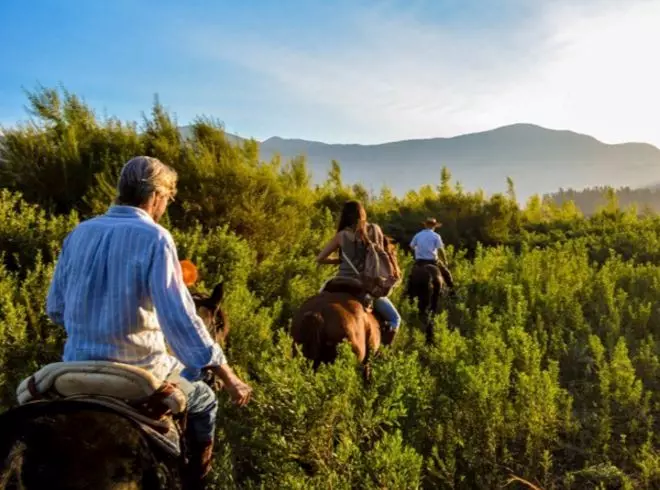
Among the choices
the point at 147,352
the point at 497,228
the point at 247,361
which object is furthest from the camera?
the point at 497,228

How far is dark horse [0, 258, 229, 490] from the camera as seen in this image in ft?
7.02

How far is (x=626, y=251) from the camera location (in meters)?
16.5

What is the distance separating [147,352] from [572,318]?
770 centimetres

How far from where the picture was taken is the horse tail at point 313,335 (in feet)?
18.4

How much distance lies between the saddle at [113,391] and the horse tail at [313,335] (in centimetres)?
315

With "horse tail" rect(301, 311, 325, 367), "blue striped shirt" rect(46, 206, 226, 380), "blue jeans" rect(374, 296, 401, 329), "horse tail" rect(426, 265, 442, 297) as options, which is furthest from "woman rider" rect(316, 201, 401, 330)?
"horse tail" rect(426, 265, 442, 297)

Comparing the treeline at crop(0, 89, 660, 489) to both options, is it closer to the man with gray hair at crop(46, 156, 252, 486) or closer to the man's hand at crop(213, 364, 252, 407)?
the man's hand at crop(213, 364, 252, 407)

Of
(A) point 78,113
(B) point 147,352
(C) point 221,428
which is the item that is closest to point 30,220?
(A) point 78,113

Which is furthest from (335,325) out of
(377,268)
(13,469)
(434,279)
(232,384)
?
(434,279)

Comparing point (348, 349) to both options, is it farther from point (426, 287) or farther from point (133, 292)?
point (426, 287)

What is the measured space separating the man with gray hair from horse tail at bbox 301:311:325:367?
3.00 metres

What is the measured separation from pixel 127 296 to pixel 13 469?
748mm

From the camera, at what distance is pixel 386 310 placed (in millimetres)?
6629

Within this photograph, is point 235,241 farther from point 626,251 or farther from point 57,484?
A: point 626,251
